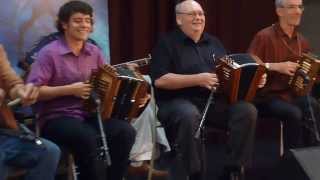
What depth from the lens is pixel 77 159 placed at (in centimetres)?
347

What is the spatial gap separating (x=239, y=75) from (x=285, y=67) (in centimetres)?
47

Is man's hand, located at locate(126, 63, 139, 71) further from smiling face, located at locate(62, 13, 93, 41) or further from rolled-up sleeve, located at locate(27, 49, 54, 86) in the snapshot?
rolled-up sleeve, located at locate(27, 49, 54, 86)

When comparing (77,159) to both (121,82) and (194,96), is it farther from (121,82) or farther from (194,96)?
(194,96)

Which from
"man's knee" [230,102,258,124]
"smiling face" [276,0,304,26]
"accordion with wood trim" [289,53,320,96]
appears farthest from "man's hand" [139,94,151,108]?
"smiling face" [276,0,304,26]

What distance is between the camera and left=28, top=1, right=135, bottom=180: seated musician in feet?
11.2

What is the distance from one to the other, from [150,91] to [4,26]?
3.60 ft

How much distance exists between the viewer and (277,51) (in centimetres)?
423

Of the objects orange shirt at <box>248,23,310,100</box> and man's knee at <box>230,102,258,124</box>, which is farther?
orange shirt at <box>248,23,310,100</box>

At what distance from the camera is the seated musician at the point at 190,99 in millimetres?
3686

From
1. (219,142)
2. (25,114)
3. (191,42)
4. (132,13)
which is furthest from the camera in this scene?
(219,142)

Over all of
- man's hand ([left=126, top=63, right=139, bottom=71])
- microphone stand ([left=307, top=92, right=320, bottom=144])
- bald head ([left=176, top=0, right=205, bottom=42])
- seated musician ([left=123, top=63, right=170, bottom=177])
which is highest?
bald head ([left=176, top=0, right=205, bottom=42])

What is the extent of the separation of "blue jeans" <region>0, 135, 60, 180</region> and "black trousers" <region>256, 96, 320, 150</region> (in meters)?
1.52

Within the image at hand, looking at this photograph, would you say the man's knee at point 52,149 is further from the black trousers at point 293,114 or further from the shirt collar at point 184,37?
the black trousers at point 293,114

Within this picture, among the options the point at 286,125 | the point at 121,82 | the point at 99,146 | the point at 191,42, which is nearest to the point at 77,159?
the point at 99,146
